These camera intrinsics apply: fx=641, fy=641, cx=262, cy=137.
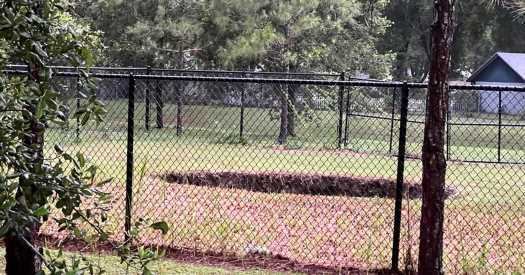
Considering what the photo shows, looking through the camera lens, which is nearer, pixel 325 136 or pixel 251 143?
pixel 251 143

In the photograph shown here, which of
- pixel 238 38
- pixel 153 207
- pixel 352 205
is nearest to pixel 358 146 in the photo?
pixel 238 38

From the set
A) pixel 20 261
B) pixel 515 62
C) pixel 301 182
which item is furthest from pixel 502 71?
pixel 20 261

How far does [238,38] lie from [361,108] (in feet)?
9.96

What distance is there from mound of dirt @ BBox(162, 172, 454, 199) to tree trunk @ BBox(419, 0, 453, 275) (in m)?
4.49

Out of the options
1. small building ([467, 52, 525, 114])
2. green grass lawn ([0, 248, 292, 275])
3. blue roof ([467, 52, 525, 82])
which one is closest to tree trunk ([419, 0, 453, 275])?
green grass lawn ([0, 248, 292, 275])

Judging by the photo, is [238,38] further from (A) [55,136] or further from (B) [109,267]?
(B) [109,267]

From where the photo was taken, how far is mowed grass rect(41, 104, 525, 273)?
5.09m

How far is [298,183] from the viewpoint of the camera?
853 centimetres

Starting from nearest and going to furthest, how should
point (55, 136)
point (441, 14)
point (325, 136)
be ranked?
point (441, 14), point (55, 136), point (325, 136)

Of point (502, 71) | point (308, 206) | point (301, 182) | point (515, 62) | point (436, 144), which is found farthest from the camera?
point (502, 71)

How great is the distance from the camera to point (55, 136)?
34.3 feet

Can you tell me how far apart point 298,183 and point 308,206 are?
1630 mm

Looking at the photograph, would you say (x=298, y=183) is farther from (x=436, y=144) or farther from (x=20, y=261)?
(x=20, y=261)

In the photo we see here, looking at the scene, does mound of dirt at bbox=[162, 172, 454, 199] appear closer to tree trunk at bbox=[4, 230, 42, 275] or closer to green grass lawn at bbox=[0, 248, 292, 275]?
green grass lawn at bbox=[0, 248, 292, 275]
